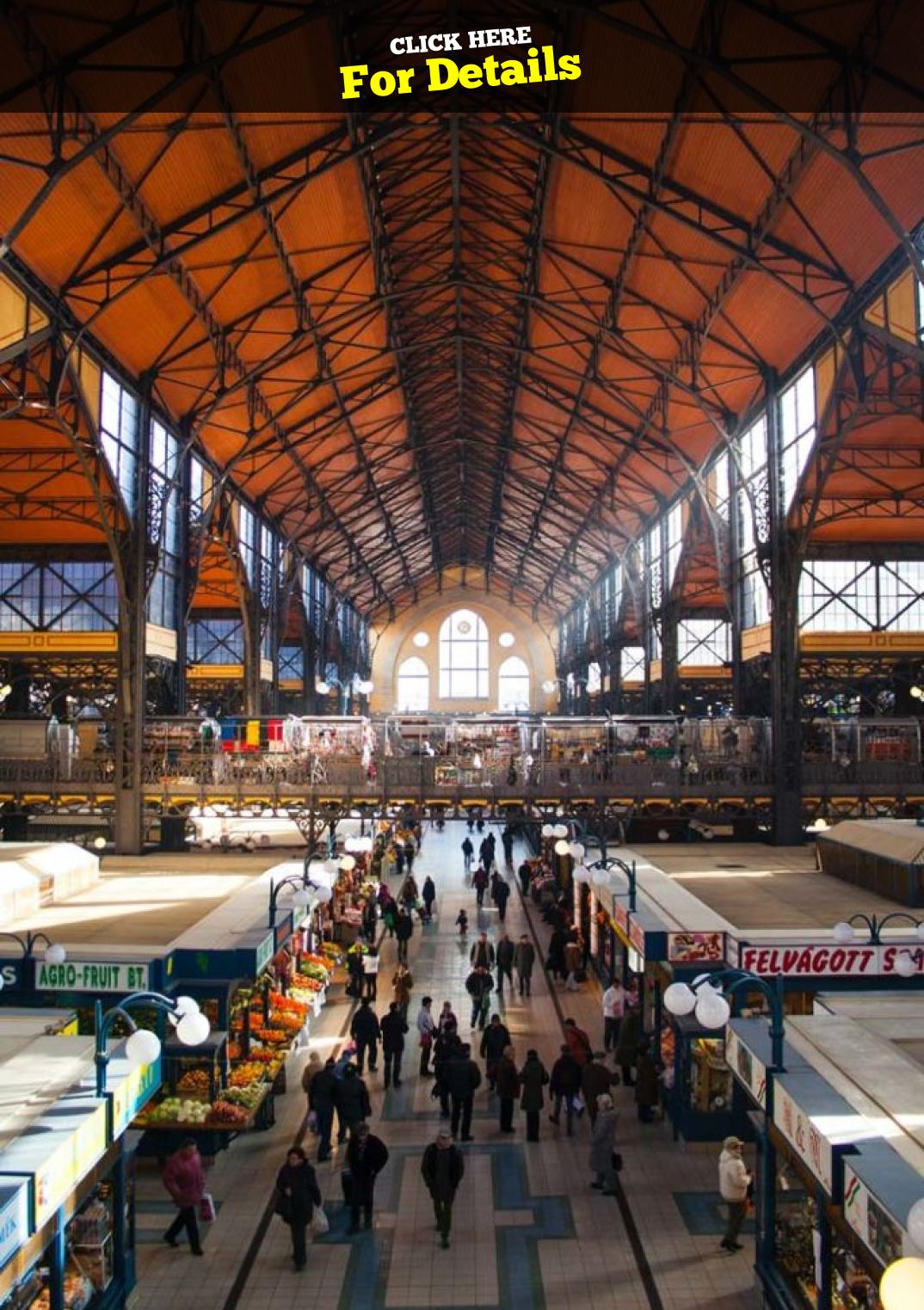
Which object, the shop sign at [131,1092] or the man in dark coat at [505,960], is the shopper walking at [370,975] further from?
the shop sign at [131,1092]

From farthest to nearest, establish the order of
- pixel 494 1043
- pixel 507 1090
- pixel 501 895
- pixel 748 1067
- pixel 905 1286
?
pixel 501 895
pixel 494 1043
pixel 507 1090
pixel 748 1067
pixel 905 1286

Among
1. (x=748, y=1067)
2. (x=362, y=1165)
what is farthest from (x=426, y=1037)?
(x=748, y=1067)

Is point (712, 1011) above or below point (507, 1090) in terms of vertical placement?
above

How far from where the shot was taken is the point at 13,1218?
6.30 meters

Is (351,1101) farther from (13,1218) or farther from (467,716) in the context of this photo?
(467,716)

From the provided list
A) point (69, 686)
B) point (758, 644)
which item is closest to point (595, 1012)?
point (758, 644)

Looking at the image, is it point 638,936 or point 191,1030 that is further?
point 638,936

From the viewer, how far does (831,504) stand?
30.5 metres

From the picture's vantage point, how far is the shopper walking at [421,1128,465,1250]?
416 inches

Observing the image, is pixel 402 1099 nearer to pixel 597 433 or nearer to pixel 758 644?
pixel 758 644

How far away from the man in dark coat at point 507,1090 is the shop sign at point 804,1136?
595 cm

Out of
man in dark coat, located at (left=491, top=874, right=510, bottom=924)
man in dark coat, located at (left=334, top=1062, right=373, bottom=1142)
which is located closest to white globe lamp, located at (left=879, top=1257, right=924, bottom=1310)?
man in dark coat, located at (left=334, top=1062, right=373, bottom=1142)

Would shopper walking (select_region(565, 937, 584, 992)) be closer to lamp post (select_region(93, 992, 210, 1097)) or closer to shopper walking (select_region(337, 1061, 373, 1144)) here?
shopper walking (select_region(337, 1061, 373, 1144))

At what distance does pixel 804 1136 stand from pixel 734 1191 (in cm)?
346
